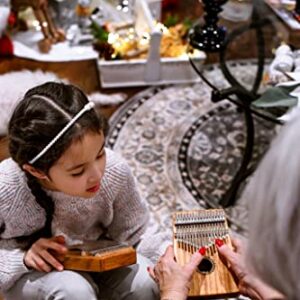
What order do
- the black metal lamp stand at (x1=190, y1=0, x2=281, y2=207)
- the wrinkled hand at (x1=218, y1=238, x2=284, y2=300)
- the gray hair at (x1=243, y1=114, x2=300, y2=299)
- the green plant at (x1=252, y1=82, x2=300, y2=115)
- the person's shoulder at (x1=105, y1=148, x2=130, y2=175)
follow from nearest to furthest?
the gray hair at (x1=243, y1=114, x2=300, y2=299)
the wrinkled hand at (x1=218, y1=238, x2=284, y2=300)
the person's shoulder at (x1=105, y1=148, x2=130, y2=175)
the green plant at (x1=252, y1=82, x2=300, y2=115)
the black metal lamp stand at (x1=190, y1=0, x2=281, y2=207)

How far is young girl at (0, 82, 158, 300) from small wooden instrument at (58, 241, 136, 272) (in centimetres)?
2

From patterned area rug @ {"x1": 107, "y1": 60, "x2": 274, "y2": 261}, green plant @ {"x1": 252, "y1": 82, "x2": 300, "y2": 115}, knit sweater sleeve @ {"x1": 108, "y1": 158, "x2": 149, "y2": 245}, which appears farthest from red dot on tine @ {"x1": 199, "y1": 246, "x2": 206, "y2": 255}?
patterned area rug @ {"x1": 107, "y1": 60, "x2": 274, "y2": 261}

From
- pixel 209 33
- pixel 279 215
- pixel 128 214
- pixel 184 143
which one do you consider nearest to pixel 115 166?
pixel 128 214

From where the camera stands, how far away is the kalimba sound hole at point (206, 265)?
123 centimetres

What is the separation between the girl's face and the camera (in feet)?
3.94

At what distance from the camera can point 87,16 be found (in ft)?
9.52

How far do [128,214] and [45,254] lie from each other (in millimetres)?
240

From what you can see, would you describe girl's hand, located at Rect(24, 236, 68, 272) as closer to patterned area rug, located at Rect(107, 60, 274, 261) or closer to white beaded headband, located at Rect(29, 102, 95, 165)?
white beaded headband, located at Rect(29, 102, 95, 165)

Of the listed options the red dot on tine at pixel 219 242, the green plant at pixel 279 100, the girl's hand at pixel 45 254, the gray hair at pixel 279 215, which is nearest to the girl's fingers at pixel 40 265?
the girl's hand at pixel 45 254

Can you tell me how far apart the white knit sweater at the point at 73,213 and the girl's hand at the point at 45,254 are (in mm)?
29

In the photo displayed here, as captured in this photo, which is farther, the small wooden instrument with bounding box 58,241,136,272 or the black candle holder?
the black candle holder

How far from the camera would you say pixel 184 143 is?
235cm

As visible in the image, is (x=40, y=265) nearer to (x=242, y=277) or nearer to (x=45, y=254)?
(x=45, y=254)

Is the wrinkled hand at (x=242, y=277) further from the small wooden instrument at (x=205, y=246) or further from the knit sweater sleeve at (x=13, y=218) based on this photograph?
the knit sweater sleeve at (x=13, y=218)
